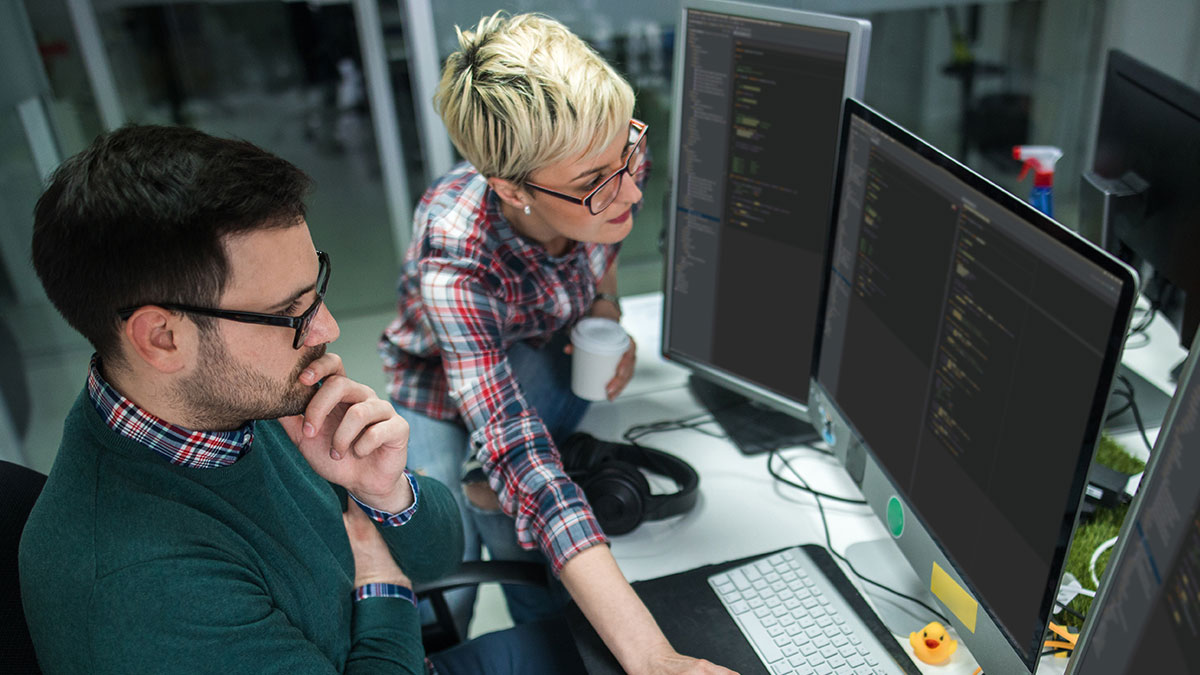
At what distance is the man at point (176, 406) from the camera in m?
0.81

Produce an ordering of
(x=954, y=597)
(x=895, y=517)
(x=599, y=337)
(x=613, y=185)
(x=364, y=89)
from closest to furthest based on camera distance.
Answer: (x=954, y=597) → (x=895, y=517) → (x=613, y=185) → (x=599, y=337) → (x=364, y=89)

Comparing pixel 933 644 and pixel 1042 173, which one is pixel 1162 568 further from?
pixel 1042 173

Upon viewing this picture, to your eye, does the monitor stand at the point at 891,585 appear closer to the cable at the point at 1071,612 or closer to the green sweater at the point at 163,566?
the cable at the point at 1071,612

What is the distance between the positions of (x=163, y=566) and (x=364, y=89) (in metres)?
3.67

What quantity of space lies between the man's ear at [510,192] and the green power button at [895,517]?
67cm

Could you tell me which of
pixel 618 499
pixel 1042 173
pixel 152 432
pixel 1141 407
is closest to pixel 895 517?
pixel 618 499

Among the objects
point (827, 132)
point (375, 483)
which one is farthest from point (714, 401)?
point (375, 483)

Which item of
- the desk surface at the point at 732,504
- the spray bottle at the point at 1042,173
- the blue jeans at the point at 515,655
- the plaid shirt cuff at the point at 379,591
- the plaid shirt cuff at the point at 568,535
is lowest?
the blue jeans at the point at 515,655

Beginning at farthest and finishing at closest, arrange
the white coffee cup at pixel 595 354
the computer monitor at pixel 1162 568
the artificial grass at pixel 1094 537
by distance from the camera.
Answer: the white coffee cup at pixel 595 354 → the artificial grass at pixel 1094 537 → the computer monitor at pixel 1162 568

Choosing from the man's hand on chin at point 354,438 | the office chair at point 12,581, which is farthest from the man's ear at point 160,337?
the office chair at point 12,581

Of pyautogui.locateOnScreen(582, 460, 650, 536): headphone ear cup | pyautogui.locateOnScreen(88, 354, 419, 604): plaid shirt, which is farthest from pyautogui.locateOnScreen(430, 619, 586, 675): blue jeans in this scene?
pyautogui.locateOnScreen(88, 354, 419, 604): plaid shirt

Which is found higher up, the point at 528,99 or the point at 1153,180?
the point at 528,99

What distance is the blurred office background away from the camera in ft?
8.92

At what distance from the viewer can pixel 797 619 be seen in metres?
1.05
